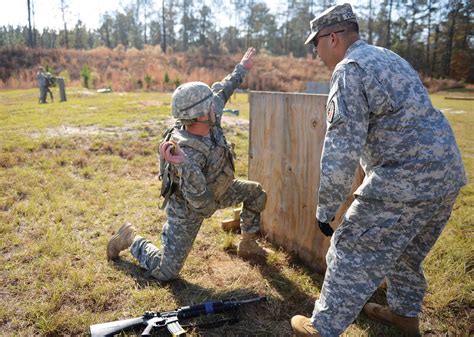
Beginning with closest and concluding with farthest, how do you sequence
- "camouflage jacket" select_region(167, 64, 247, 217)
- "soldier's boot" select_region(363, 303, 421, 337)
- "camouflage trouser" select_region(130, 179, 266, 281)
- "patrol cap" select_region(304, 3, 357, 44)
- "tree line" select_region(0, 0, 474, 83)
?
"patrol cap" select_region(304, 3, 357, 44) < "soldier's boot" select_region(363, 303, 421, 337) < "camouflage jacket" select_region(167, 64, 247, 217) < "camouflage trouser" select_region(130, 179, 266, 281) < "tree line" select_region(0, 0, 474, 83)

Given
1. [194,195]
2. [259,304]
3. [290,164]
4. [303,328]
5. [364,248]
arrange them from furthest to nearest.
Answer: [290,164], [259,304], [194,195], [303,328], [364,248]

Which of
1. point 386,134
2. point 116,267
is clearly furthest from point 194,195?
point 386,134

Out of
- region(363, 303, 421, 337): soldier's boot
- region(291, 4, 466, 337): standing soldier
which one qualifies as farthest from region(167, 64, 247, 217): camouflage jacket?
region(363, 303, 421, 337): soldier's boot

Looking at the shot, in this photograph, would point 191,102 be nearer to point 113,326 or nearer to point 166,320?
point 166,320

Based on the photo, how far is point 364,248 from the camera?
216 cm

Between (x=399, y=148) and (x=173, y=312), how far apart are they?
6.30 ft

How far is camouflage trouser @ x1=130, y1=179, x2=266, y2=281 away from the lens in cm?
320

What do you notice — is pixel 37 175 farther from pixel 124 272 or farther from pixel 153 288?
pixel 153 288

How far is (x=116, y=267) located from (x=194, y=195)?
129cm

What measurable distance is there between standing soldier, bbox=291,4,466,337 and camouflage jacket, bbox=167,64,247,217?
1067 mm

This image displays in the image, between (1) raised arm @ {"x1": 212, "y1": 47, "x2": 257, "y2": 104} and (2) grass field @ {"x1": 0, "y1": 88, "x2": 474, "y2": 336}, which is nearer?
(2) grass field @ {"x1": 0, "y1": 88, "x2": 474, "y2": 336}

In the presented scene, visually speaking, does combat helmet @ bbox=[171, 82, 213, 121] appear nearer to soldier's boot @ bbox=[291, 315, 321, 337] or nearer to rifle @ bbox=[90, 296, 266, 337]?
rifle @ bbox=[90, 296, 266, 337]

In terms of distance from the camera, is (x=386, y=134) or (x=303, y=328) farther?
(x=303, y=328)

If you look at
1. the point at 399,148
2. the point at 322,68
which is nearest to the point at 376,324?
the point at 399,148
